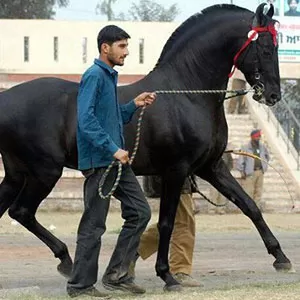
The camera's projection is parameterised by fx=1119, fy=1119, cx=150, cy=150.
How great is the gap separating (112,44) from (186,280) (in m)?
2.68

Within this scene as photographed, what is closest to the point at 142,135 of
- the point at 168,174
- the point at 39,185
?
the point at 168,174

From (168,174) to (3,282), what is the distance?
212 cm

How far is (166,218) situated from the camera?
10.4m

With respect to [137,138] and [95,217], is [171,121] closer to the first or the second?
[137,138]

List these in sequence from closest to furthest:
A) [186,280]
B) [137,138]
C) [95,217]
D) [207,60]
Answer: [95,217] → [137,138] → [186,280] → [207,60]

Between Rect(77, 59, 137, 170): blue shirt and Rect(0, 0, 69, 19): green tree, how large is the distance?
1664 inches

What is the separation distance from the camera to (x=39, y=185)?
1068 centimetres

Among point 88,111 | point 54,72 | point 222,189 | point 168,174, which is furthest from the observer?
point 54,72

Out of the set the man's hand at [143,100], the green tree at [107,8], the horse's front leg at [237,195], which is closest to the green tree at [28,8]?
the green tree at [107,8]

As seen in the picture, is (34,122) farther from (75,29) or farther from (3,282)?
(75,29)

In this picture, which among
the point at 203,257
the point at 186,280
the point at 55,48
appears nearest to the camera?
the point at 186,280

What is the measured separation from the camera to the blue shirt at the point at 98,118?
895cm

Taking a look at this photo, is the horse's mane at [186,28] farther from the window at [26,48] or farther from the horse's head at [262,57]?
the window at [26,48]

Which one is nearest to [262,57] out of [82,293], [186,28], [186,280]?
[186,28]
